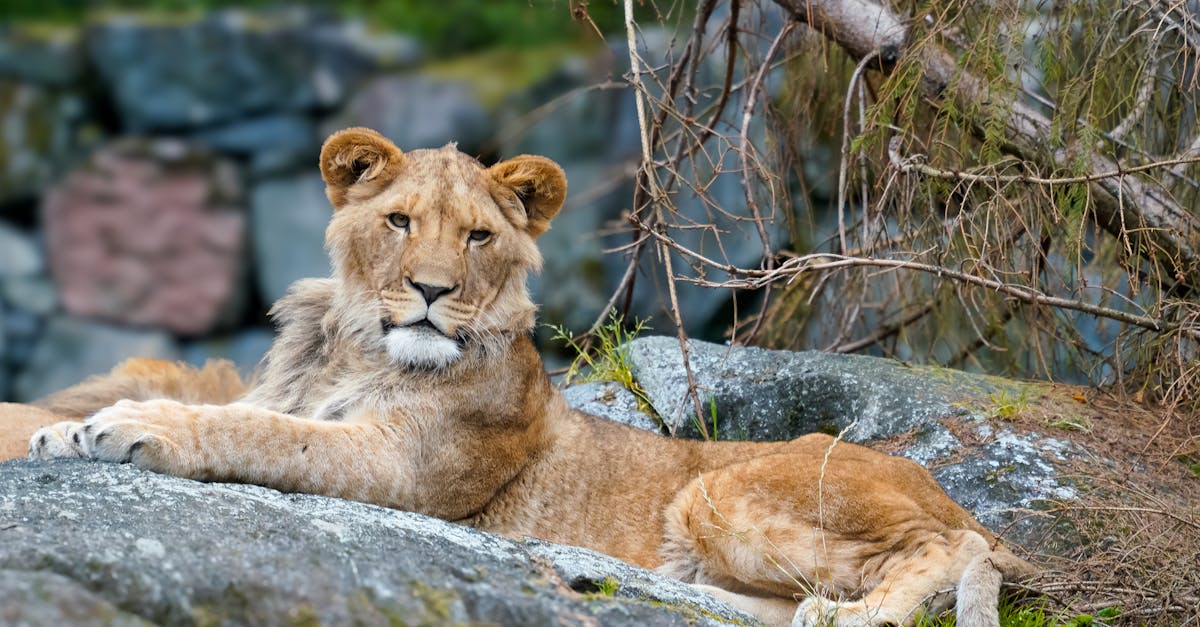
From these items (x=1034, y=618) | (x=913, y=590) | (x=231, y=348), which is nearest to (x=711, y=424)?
(x=913, y=590)

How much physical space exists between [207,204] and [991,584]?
1054cm

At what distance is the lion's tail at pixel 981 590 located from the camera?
342 centimetres

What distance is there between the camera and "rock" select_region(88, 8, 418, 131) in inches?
496

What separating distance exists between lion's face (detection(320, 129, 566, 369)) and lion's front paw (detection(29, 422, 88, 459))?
39.2 inches

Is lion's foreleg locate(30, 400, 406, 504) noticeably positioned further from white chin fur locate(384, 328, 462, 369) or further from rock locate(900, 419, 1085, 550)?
rock locate(900, 419, 1085, 550)

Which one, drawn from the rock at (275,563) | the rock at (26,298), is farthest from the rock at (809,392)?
the rock at (26,298)

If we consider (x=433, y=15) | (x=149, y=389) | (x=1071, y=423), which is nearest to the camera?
(x=149, y=389)

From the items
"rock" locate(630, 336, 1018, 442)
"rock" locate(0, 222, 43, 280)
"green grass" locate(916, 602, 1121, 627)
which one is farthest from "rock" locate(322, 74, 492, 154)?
"green grass" locate(916, 602, 1121, 627)

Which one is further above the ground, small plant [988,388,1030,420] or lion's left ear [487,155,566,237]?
lion's left ear [487,155,566,237]

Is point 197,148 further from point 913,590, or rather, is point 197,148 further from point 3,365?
point 913,590

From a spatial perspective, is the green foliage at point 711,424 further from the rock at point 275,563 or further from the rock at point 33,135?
the rock at point 33,135

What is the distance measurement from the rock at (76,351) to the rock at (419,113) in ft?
8.91

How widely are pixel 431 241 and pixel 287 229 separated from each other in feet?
29.1

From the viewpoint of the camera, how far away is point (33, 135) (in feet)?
41.2
